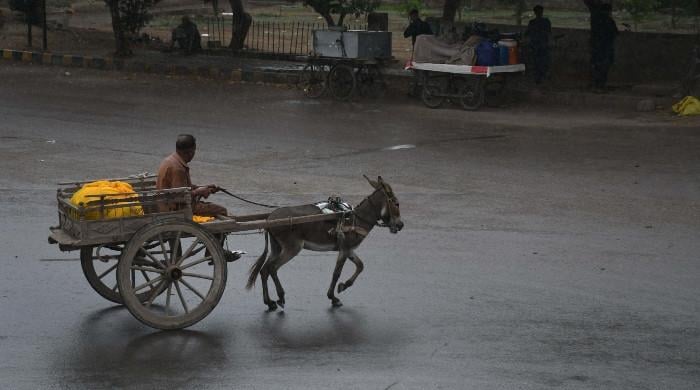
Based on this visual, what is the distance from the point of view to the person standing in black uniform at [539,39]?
2244 centimetres

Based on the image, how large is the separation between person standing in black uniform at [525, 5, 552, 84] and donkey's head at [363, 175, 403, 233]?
50.0ft

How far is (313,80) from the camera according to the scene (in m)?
22.7

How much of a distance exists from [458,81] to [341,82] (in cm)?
250

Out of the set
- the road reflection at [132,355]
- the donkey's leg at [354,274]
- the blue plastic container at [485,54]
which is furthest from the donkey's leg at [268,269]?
the blue plastic container at [485,54]

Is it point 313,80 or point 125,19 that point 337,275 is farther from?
point 125,19

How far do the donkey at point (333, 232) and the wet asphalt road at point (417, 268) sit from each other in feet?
1.18

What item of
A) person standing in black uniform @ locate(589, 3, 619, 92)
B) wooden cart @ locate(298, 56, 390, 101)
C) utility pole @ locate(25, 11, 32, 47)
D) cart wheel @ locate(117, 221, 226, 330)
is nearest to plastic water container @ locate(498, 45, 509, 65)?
person standing in black uniform @ locate(589, 3, 619, 92)

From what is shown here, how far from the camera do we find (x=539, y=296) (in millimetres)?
8406

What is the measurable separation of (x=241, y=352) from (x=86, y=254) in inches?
59.1

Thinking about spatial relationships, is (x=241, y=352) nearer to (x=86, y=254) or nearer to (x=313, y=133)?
Result: (x=86, y=254)

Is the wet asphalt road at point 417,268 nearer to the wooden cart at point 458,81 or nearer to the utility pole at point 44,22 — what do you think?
the wooden cart at point 458,81

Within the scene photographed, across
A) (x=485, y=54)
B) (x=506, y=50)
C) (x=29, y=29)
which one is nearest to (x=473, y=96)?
(x=485, y=54)

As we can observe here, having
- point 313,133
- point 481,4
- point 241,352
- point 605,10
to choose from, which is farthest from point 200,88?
point 481,4

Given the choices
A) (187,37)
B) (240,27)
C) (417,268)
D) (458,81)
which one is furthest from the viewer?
(240,27)
